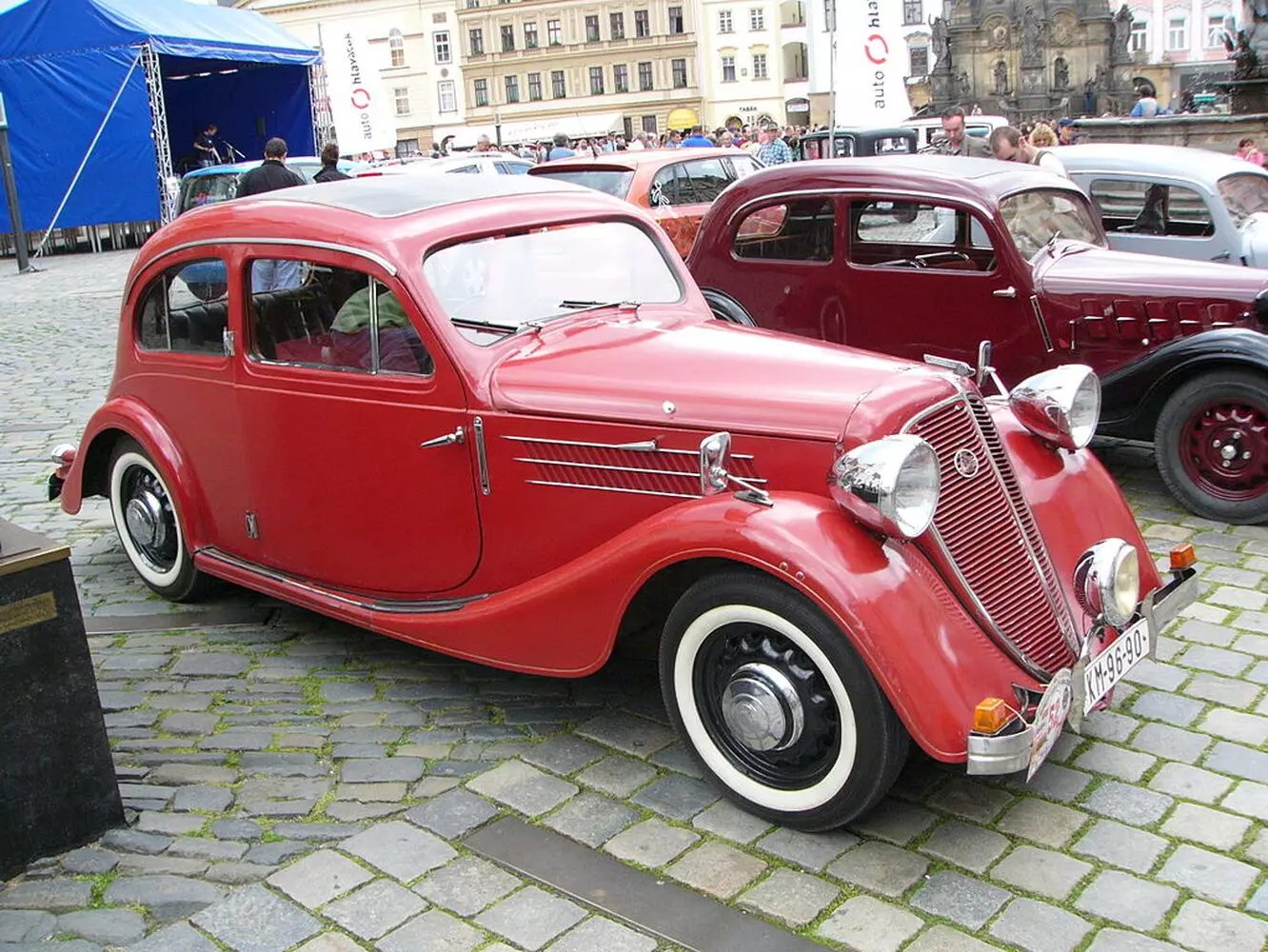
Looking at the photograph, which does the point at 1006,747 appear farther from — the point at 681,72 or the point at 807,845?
the point at 681,72

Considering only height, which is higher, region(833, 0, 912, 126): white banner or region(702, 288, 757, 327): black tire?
region(833, 0, 912, 126): white banner

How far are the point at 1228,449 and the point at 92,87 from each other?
65.6 feet

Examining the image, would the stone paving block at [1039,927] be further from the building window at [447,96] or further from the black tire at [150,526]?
the building window at [447,96]

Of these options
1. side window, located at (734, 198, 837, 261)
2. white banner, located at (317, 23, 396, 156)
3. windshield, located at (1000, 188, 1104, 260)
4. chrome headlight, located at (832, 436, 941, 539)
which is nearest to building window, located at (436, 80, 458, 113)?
white banner, located at (317, 23, 396, 156)

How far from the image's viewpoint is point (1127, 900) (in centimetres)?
298

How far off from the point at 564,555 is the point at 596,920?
1.21m

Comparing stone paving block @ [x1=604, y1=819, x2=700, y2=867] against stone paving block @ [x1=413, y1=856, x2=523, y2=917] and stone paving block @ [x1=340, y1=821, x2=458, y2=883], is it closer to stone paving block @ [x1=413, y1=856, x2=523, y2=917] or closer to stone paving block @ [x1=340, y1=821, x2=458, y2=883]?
stone paving block @ [x1=413, y1=856, x2=523, y2=917]

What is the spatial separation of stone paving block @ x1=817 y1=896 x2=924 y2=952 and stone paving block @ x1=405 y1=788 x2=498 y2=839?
1051 millimetres

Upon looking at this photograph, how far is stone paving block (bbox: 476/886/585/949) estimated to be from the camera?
9.66 ft

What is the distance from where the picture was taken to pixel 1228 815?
3.35m

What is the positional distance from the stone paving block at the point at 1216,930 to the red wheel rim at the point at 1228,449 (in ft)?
10.8

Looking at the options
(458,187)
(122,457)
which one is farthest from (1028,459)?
(122,457)

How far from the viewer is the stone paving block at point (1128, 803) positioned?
132 inches

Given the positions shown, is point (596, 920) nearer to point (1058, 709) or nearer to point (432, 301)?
point (1058, 709)
